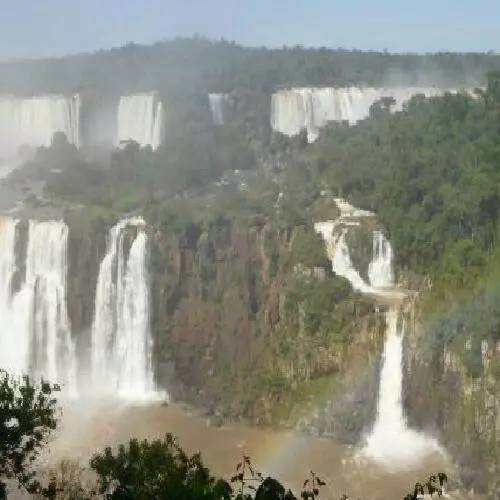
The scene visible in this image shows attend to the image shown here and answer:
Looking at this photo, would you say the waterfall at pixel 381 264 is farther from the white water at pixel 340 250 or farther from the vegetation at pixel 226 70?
the vegetation at pixel 226 70

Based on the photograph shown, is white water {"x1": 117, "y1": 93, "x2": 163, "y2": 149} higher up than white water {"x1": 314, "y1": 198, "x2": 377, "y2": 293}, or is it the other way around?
white water {"x1": 117, "y1": 93, "x2": 163, "y2": 149}

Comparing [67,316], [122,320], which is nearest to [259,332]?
[122,320]

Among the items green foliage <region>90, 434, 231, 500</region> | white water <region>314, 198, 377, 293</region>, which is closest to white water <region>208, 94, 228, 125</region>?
white water <region>314, 198, 377, 293</region>

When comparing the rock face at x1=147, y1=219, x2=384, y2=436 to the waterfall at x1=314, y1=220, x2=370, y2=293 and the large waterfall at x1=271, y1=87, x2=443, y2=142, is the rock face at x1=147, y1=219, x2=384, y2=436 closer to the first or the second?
the waterfall at x1=314, y1=220, x2=370, y2=293

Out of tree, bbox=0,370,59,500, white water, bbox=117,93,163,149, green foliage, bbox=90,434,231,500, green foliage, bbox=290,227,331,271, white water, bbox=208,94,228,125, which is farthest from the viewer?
white water, bbox=208,94,228,125

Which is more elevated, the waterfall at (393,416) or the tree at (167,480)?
the tree at (167,480)

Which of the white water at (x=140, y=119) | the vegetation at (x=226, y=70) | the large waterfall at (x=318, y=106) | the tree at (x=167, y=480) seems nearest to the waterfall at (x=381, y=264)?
the tree at (x=167, y=480)
